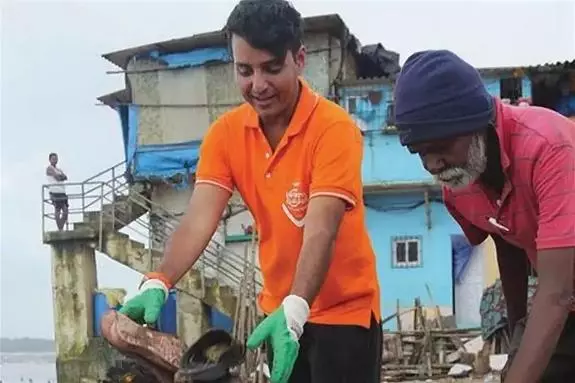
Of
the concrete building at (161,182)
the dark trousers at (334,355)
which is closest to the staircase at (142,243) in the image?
Answer: the concrete building at (161,182)

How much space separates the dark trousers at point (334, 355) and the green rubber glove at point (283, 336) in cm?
66

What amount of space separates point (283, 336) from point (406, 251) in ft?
60.7

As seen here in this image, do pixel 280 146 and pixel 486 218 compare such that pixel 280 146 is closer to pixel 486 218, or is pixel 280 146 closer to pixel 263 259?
pixel 263 259

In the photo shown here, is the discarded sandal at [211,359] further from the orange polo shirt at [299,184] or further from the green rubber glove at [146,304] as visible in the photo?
the orange polo shirt at [299,184]

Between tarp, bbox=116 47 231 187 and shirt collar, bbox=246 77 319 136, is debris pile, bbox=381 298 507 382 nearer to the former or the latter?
tarp, bbox=116 47 231 187

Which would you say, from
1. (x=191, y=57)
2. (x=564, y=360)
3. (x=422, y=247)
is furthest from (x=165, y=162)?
(x=564, y=360)

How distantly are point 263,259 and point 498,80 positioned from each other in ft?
54.7

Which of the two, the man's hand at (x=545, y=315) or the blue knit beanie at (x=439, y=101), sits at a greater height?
the blue knit beanie at (x=439, y=101)

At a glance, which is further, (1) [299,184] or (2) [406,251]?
(2) [406,251]

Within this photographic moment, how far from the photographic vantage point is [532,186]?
2922 millimetres

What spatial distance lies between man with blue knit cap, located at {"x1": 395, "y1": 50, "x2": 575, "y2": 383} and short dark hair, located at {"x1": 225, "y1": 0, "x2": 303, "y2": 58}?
57cm

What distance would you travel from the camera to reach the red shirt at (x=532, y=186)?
2760 mm

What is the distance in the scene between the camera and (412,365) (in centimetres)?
1681

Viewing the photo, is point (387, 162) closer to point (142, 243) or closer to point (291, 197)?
point (142, 243)
